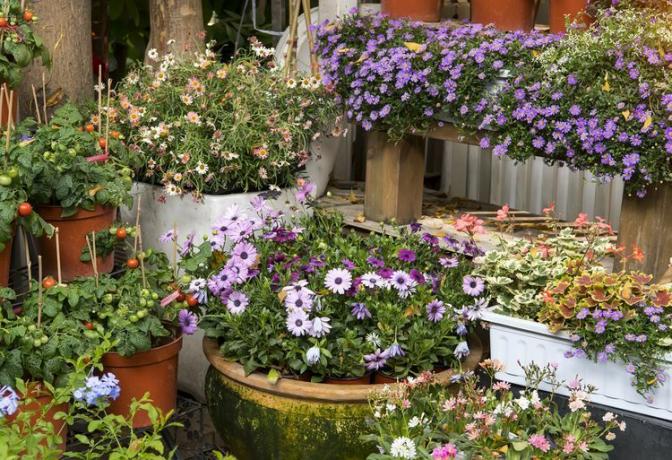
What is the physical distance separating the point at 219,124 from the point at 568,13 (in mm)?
1318

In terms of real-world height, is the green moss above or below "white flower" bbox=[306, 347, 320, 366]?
below

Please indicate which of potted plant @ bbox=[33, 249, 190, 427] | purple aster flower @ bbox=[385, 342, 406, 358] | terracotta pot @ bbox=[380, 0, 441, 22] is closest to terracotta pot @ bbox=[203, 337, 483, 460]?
purple aster flower @ bbox=[385, 342, 406, 358]

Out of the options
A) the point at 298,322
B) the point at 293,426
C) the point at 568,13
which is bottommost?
the point at 293,426

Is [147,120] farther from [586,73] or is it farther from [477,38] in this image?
[586,73]

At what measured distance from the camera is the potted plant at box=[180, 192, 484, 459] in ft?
9.45

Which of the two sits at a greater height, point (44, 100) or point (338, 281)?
point (44, 100)

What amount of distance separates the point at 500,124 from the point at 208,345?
1178 millimetres

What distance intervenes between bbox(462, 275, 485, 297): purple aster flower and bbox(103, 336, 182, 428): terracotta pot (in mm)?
929

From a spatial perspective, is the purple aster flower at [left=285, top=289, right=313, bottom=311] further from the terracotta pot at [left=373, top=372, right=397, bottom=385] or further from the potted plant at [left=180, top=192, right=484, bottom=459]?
the terracotta pot at [left=373, top=372, right=397, bottom=385]

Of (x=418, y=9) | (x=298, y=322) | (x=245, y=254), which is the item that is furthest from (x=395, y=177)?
→ (x=298, y=322)

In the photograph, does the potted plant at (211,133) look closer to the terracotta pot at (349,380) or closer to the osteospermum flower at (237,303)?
the osteospermum flower at (237,303)

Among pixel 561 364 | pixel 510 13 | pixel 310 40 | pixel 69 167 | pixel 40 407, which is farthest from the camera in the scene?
pixel 310 40

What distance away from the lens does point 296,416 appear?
9.49ft

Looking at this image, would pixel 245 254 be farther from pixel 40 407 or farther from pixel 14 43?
pixel 14 43
